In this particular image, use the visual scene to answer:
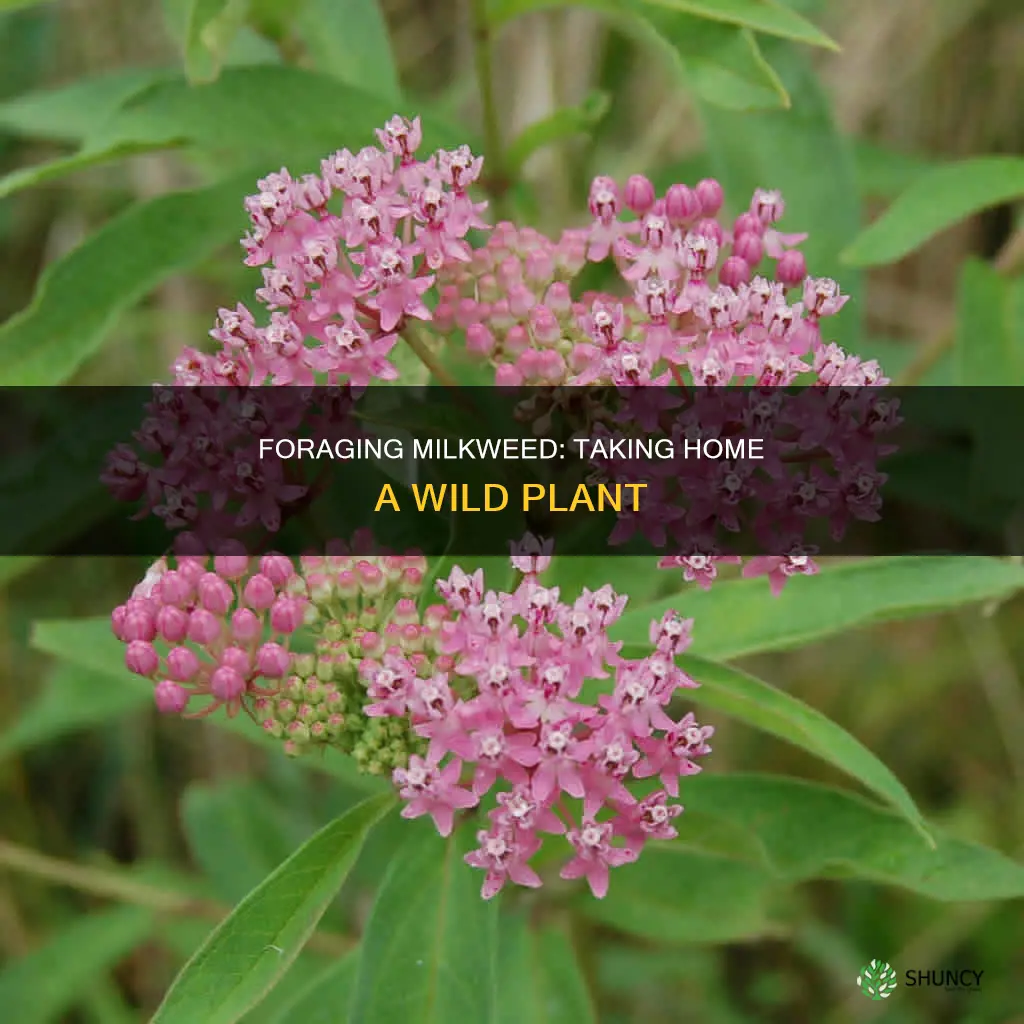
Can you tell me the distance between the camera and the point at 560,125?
7.83ft

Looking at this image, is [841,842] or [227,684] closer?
[227,684]

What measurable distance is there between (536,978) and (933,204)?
1.50 metres

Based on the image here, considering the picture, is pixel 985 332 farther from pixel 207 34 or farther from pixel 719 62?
pixel 207 34

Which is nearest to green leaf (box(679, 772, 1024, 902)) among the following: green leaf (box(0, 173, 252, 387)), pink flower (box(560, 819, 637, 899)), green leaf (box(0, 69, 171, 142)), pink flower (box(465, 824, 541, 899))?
pink flower (box(560, 819, 637, 899))

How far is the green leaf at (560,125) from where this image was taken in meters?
2.35

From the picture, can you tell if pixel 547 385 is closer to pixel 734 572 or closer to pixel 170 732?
pixel 734 572

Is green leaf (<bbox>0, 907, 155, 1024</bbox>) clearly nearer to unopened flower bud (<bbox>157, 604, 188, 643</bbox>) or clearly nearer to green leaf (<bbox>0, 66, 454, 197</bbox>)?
unopened flower bud (<bbox>157, 604, 188, 643</bbox>)

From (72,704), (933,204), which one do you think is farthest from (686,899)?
(72,704)

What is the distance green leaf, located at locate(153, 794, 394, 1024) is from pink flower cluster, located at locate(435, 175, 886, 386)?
0.73m

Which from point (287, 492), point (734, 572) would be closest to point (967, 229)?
point (734, 572)

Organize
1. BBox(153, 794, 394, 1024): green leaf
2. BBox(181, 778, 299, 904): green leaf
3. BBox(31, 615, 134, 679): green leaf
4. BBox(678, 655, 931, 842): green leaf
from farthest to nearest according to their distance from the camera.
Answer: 1. BBox(181, 778, 299, 904): green leaf
2. BBox(31, 615, 134, 679): green leaf
3. BBox(678, 655, 931, 842): green leaf
4. BBox(153, 794, 394, 1024): green leaf

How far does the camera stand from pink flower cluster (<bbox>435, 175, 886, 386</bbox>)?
5.84 ft

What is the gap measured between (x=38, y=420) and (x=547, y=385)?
2766 millimetres

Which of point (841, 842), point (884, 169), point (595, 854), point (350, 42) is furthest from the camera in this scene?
point (884, 169)
